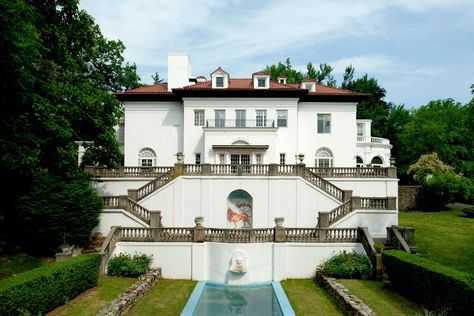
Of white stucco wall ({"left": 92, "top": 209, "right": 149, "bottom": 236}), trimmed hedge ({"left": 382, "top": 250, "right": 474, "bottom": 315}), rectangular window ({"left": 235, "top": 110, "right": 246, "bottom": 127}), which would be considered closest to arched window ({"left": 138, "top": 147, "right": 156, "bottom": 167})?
rectangular window ({"left": 235, "top": 110, "right": 246, "bottom": 127})

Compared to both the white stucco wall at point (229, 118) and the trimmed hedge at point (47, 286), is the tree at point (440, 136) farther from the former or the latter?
the trimmed hedge at point (47, 286)

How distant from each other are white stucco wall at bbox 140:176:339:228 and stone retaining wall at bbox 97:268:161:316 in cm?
598

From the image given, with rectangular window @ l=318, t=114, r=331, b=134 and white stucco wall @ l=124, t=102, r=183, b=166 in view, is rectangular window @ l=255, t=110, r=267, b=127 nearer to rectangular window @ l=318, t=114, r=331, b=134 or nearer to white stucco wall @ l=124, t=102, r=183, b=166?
rectangular window @ l=318, t=114, r=331, b=134

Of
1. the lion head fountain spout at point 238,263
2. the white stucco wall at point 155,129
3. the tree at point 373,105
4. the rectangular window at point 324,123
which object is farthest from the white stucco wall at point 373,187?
the tree at point 373,105

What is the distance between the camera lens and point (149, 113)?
111 feet

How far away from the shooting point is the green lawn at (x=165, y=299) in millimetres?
14871

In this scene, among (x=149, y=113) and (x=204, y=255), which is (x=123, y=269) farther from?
(x=149, y=113)

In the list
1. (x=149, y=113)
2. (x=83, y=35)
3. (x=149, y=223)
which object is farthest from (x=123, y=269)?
(x=149, y=113)

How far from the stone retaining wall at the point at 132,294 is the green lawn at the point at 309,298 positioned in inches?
253

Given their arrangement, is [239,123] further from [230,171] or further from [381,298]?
[381,298]

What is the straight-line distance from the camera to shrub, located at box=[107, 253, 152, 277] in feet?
63.1

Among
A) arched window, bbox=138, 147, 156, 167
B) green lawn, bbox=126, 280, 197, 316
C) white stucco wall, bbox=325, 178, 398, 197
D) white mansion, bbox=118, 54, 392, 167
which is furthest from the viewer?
arched window, bbox=138, 147, 156, 167

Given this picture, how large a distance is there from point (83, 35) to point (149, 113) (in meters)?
10.4

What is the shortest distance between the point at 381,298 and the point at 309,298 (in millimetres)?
2973
